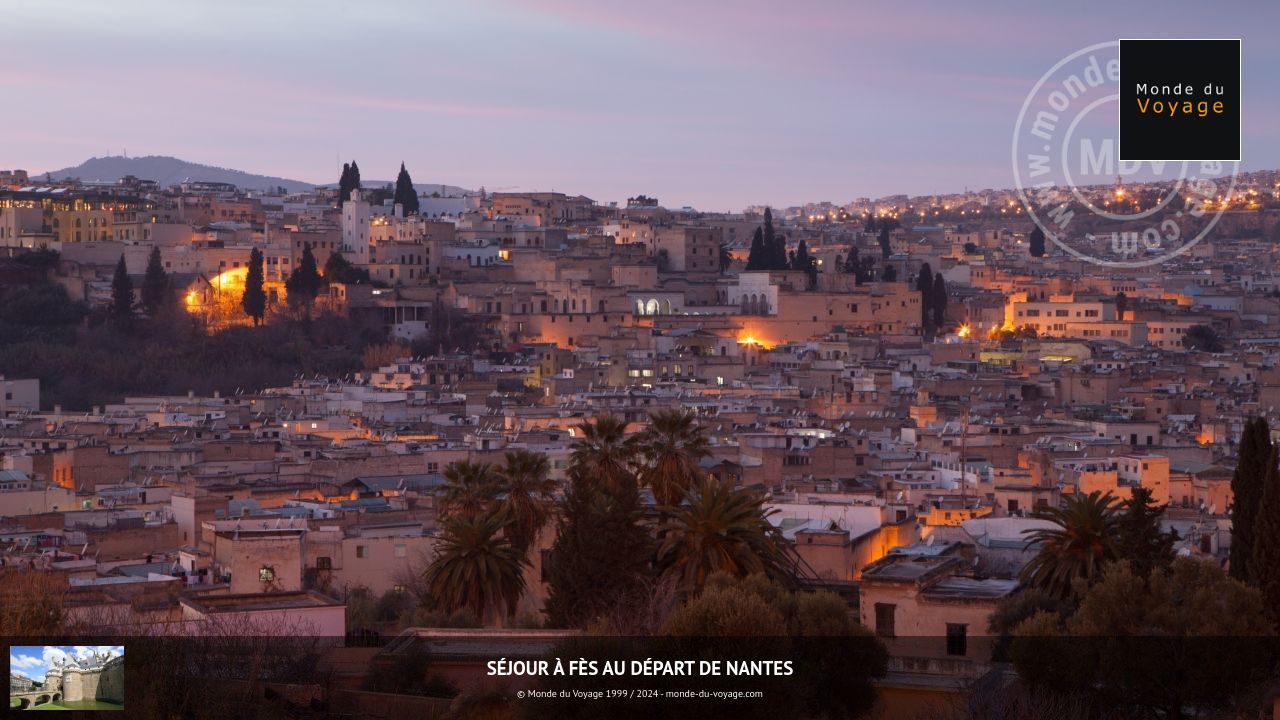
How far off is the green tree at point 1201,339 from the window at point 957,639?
38.3 m

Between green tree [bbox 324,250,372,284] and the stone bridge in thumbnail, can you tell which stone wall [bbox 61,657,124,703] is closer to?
the stone bridge in thumbnail

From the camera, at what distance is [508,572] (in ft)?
52.1

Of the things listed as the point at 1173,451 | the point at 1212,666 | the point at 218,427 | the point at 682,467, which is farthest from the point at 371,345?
the point at 1212,666

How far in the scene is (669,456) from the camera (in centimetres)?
1759

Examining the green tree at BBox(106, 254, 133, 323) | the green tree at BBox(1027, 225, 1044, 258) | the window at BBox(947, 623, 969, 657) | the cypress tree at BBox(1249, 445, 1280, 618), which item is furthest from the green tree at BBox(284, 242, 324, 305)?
the cypress tree at BBox(1249, 445, 1280, 618)

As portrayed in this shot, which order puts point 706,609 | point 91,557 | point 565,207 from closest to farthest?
point 706,609
point 91,557
point 565,207

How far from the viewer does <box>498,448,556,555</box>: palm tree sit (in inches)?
679

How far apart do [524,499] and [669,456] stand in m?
1.29

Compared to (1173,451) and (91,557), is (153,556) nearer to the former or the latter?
(91,557)

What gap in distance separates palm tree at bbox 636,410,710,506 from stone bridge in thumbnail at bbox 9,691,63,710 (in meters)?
7.65

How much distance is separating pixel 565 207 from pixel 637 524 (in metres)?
53.8

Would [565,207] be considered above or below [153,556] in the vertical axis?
above

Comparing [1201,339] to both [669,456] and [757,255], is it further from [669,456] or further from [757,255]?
[669,456]

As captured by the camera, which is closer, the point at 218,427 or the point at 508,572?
the point at 508,572
